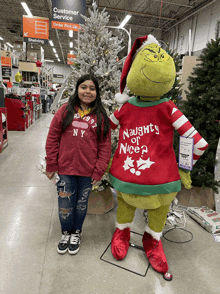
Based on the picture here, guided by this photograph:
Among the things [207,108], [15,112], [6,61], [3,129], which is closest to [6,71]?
[6,61]

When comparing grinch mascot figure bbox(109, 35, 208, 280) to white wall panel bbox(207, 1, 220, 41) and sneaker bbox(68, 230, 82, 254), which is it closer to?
sneaker bbox(68, 230, 82, 254)

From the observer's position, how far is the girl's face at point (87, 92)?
5.48ft

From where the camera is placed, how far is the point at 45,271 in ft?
5.45

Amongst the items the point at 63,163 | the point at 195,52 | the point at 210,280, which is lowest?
the point at 210,280

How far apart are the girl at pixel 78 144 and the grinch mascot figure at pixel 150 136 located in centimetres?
18

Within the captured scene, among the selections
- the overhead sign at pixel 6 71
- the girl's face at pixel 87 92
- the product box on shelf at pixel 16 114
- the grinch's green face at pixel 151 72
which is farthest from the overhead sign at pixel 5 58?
the grinch's green face at pixel 151 72

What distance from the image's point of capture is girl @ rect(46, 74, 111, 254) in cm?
166

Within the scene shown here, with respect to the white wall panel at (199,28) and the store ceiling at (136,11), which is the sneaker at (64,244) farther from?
the store ceiling at (136,11)

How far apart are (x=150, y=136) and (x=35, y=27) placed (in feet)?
28.7

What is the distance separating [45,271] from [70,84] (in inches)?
72.4

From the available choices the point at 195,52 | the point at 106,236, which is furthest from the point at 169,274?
the point at 195,52

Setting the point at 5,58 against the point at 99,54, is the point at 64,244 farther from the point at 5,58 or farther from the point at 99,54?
the point at 5,58

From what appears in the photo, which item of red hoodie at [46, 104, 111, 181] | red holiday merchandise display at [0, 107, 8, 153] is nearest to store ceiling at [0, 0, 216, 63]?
red holiday merchandise display at [0, 107, 8, 153]

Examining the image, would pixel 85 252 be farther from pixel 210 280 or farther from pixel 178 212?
pixel 178 212
